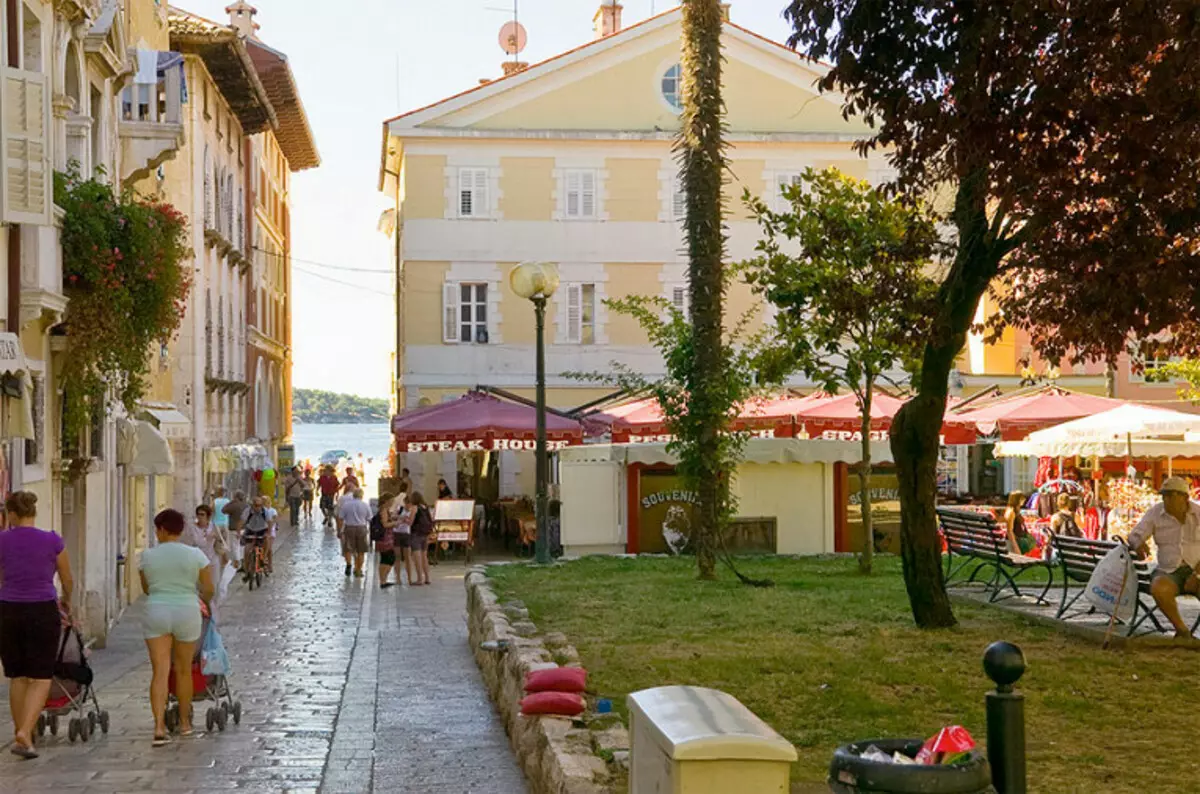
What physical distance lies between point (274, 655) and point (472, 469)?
26.5 metres

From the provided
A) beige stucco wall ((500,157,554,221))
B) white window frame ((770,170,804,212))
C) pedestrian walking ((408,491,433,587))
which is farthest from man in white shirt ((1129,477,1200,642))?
white window frame ((770,170,804,212))

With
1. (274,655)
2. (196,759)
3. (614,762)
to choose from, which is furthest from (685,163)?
(614,762)

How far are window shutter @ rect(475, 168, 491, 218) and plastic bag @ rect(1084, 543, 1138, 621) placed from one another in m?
30.7

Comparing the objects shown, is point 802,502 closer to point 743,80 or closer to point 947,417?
point 947,417

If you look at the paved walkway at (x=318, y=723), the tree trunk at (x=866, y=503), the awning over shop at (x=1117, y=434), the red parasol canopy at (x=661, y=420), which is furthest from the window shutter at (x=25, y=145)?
the awning over shop at (x=1117, y=434)

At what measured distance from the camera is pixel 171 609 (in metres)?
11.9

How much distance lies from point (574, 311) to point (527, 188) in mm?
3261

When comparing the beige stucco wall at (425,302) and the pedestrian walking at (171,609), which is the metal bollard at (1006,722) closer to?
the pedestrian walking at (171,609)

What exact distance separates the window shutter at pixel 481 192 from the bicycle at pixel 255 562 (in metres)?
16.7

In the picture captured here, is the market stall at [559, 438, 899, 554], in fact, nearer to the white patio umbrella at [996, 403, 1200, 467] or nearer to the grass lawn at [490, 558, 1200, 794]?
the white patio umbrella at [996, 403, 1200, 467]

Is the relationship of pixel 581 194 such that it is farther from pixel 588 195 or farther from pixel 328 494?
pixel 328 494

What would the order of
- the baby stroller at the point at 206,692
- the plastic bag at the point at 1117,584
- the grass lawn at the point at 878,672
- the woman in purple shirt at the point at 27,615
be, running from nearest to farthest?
the grass lawn at the point at 878,672, the woman in purple shirt at the point at 27,615, the baby stroller at the point at 206,692, the plastic bag at the point at 1117,584

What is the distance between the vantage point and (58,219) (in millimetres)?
17266

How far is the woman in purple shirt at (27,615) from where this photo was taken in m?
11.3
